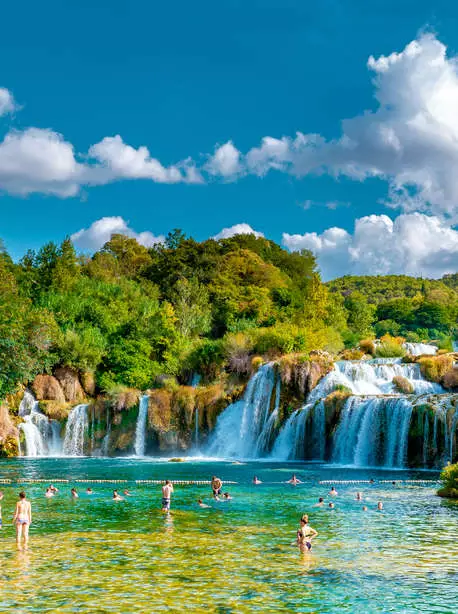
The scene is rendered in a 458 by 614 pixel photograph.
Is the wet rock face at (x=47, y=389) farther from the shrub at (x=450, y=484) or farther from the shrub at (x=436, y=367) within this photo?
the shrub at (x=450, y=484)

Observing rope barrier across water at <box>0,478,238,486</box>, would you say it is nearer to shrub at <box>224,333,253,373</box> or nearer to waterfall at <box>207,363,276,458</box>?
waterfall at <box>207,363,276,458</box>

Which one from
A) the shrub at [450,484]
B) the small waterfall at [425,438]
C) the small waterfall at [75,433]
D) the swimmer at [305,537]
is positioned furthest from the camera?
the small waterfall at [75,433]

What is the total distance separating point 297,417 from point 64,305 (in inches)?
1337

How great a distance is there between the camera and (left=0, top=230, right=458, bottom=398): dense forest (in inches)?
2557

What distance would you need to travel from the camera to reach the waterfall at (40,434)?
58.2 metres

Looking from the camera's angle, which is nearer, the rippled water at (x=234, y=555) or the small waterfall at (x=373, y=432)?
the rippled water at (x=234, y=555)

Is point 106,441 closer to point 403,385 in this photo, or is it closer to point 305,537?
point 403,385

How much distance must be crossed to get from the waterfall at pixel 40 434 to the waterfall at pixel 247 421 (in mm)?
13051

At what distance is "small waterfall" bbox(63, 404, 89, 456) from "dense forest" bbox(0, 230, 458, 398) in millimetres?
4995

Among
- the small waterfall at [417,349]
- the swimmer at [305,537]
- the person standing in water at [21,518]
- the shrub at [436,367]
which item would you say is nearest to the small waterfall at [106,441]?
the shrub at [436,367]

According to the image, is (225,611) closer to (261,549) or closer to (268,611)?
(268,611)

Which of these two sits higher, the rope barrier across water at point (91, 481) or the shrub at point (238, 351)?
the shrub at point (238, 351)

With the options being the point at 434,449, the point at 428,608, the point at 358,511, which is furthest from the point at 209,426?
the point at 428,608

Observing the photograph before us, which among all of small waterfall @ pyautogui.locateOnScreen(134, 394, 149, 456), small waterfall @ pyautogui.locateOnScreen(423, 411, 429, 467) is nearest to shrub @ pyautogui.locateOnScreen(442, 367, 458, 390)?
small waterfall @ pyautogui.locateOnScreen(423, 411, 429, 467)
